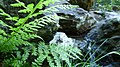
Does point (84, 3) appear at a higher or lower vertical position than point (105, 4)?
higher

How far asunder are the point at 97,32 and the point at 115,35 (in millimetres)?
433

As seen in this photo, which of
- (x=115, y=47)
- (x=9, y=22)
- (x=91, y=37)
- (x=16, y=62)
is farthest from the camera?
(x=91, y=37)

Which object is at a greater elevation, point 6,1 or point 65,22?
point 6,1

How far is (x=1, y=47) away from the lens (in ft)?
4.23

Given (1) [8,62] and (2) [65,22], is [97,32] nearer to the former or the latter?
(2) [65,22]

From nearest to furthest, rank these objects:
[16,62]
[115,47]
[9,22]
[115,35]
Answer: [16,62] < [9,22] < [115,47] < [115,35]

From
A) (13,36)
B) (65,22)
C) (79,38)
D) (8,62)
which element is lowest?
(79,38)

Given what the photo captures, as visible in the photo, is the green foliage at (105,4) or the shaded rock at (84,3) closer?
the shaded rock at (84,3)

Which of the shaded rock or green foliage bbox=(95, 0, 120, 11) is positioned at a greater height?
the shaded rock

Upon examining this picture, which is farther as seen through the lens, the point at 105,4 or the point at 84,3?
the point at 105,4

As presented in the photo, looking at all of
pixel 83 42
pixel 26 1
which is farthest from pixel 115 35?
pixel 26 1

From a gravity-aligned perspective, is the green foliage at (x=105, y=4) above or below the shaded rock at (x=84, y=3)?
below

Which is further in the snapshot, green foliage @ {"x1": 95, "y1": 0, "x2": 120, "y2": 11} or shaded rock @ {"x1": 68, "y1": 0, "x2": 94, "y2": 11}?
green foliage @ {"x1": 95, "y1": 0, "x2": 120, "y2": 11}

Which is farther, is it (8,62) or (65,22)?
(65,22)
